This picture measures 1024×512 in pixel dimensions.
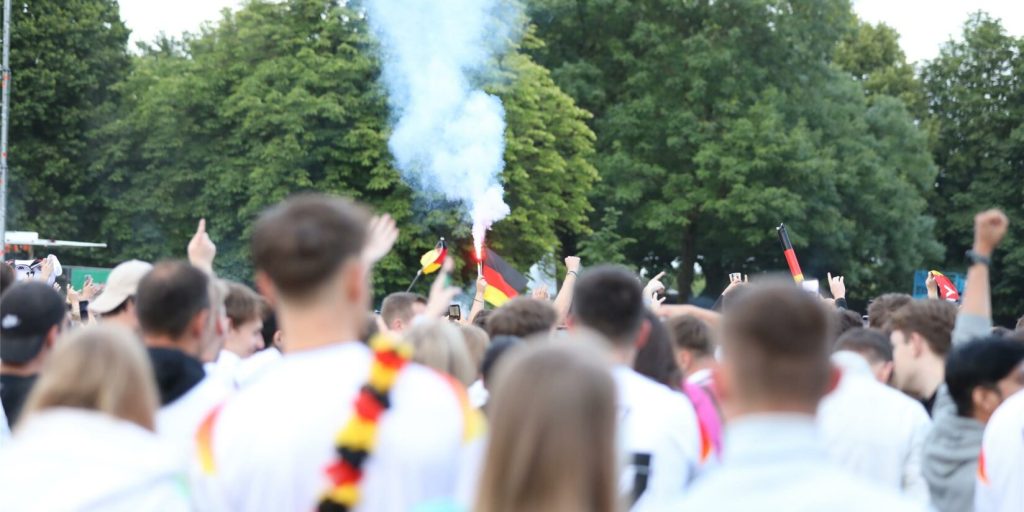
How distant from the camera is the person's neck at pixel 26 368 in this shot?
5.38 meters

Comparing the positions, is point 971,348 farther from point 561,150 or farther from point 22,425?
point 561,150

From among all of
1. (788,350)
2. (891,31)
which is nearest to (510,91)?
(891,31)

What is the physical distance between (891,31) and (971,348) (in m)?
52.5

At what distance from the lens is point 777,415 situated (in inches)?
113

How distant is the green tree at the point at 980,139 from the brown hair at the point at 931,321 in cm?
4221

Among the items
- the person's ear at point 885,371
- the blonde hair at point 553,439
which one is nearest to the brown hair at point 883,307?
the person's ear at point 885,371

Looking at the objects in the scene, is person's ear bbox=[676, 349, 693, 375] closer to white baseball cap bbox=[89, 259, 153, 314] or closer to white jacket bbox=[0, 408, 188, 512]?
white baseball cap bbox=[89, 259, 153, 314]

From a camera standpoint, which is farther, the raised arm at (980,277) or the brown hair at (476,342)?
the brown hair at (476,342)

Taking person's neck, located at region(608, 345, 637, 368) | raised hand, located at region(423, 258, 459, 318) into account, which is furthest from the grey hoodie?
raised hand, located at region(423, 258, 459, 318)

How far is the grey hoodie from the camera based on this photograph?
5.51 metres

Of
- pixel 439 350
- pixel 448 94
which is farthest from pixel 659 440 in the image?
pixel 448 94

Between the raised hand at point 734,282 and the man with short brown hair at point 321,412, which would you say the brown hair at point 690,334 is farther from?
the man with short brown hair at point 321,412

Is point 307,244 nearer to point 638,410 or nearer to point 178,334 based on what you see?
point 178,334

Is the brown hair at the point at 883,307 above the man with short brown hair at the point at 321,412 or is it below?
above
